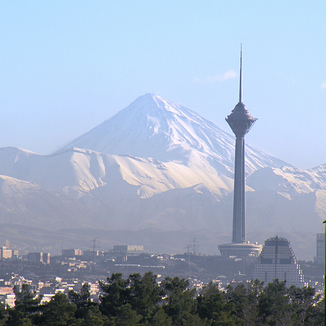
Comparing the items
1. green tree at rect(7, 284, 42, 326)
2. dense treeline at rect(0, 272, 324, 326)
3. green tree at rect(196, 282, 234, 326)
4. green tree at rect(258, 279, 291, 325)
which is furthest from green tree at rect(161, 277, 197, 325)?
green tree at rect(7, 284, 42, 326)

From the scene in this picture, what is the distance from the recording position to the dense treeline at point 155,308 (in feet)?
361

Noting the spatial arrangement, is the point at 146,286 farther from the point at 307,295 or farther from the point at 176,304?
the point at 307,295

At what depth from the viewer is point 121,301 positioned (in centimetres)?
12562

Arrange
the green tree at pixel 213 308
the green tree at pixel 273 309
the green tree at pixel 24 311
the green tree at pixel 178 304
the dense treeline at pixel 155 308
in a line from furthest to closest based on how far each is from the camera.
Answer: the green tree at pixel 273 309
the green tree at pixel 213 308
the green tree at pixel 178 304
the dense treeline at pixel 155 308
the green tree at pixel 24 311

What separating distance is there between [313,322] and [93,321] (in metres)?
36.2

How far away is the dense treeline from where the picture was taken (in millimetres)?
110125

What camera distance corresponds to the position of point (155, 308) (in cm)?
12075

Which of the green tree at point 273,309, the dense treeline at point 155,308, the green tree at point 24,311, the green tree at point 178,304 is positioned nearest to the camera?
the green tree at point 24,311

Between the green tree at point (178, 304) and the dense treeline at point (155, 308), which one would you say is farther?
the green tree at point (178, 304)

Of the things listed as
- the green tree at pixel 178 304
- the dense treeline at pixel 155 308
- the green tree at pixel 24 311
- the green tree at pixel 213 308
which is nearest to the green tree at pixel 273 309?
the dense treeline at pixel 155 308

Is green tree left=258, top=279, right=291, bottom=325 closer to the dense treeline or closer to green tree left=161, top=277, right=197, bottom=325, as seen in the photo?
the dense treeline

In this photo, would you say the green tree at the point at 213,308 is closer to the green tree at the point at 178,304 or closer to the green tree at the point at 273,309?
the green tree at the point at 178,304

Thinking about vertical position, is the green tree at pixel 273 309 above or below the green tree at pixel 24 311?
above

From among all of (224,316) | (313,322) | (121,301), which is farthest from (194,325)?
(313,322)
